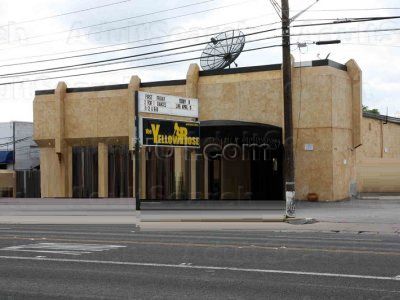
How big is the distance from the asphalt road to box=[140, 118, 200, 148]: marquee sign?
1077 cm

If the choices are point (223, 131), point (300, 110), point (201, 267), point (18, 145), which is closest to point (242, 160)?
point (223, 131)

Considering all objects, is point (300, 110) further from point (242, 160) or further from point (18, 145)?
point (18, 145)

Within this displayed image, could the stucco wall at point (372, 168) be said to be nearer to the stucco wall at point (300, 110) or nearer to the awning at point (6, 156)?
the stucco wall at point (300, 110)

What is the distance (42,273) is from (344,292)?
5331mm

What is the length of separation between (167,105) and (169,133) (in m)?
1.33

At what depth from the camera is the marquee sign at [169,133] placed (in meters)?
26.8

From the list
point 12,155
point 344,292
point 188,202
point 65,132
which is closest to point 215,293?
point 344,292

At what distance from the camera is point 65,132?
37.0 m

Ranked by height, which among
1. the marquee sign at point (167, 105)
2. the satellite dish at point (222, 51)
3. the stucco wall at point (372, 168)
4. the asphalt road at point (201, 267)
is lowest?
the asphalt road at point (201, 267)

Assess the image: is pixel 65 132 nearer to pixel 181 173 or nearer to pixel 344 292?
pixel 181 173

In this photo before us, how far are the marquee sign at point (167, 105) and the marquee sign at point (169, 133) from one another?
439 mm

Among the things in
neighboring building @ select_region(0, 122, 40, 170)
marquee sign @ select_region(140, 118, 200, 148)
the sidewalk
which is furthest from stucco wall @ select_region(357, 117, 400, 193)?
neighboring building @ select_region(0, 122, 40, 170)

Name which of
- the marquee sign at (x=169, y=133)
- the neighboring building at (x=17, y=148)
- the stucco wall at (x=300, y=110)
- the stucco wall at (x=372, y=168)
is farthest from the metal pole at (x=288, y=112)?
the neighboring building at (x=17, y=148)

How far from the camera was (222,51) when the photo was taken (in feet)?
111
